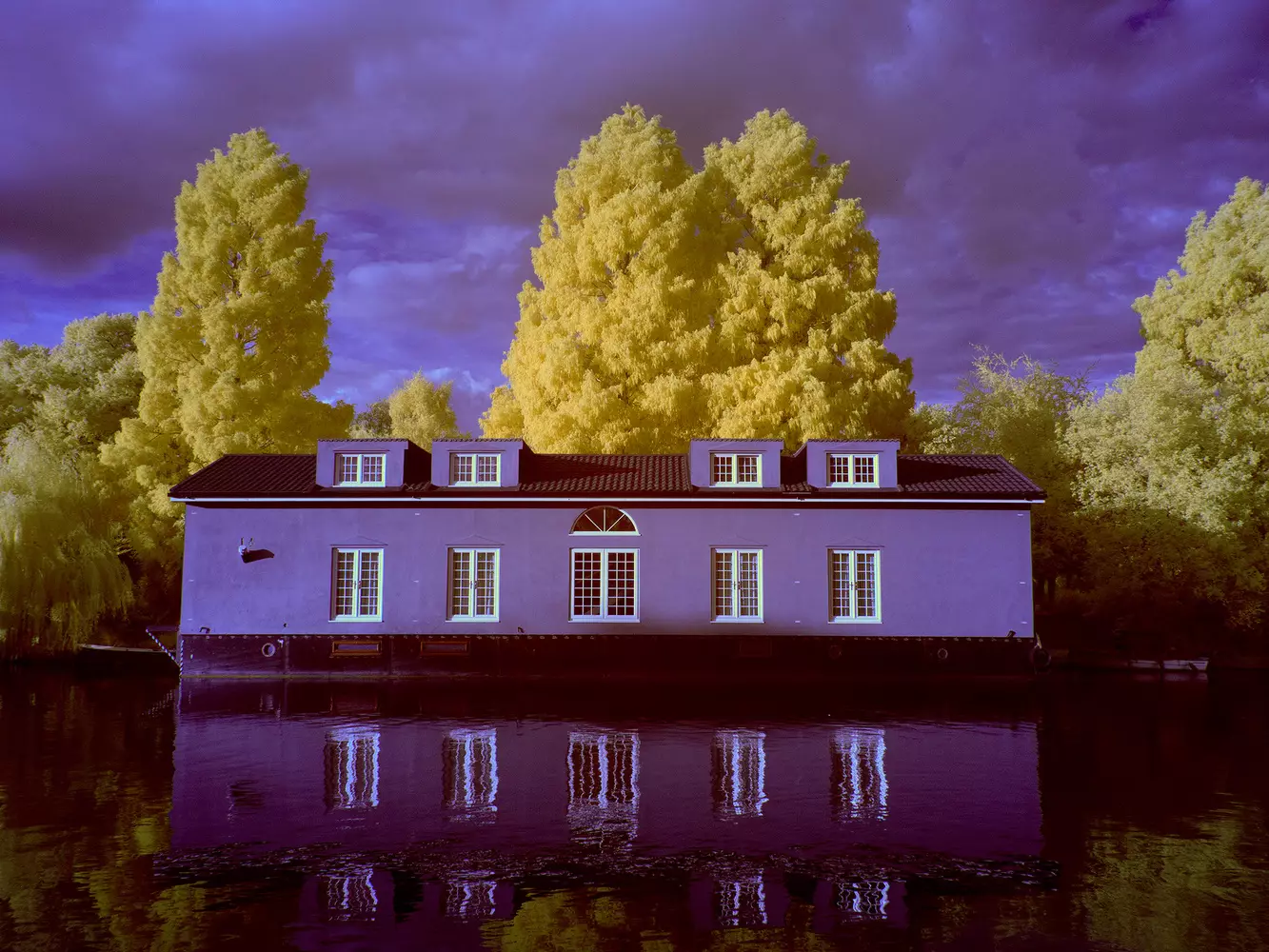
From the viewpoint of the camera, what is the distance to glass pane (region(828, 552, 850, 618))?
25016 mm

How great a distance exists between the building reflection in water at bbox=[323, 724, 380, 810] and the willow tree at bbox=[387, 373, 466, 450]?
150 ft

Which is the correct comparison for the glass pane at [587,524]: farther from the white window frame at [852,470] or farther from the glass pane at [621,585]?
the white window frame at [852,470]

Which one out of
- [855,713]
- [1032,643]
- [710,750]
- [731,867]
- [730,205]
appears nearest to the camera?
[731,867]

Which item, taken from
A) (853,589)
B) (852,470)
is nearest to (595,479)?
(852,470)

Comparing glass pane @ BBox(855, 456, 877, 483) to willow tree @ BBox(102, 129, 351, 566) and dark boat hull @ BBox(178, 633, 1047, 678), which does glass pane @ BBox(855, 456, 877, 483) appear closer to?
dark boat hull @ BBox(178, 633, 1047, 678)

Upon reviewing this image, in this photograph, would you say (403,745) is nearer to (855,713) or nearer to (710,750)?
(710,750)

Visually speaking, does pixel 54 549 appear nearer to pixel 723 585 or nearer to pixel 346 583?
pixel 346 583

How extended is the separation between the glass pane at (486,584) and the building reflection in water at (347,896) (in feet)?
53.9

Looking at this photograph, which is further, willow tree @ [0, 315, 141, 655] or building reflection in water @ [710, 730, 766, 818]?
willow tree @ [0, 315, 141, 655]

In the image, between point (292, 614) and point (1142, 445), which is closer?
point (292, 614)

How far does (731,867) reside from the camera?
29.2 ft

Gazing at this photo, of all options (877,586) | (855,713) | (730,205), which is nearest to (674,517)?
(877,586)

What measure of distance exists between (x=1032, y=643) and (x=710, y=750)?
45.3 feet

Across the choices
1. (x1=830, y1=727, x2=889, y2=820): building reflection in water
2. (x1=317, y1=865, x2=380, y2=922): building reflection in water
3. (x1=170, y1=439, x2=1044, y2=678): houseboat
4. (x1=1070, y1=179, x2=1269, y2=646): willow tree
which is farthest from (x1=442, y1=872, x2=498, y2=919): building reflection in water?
(x1=1070, y1=179, x2=1269, y2=646): willow tree
